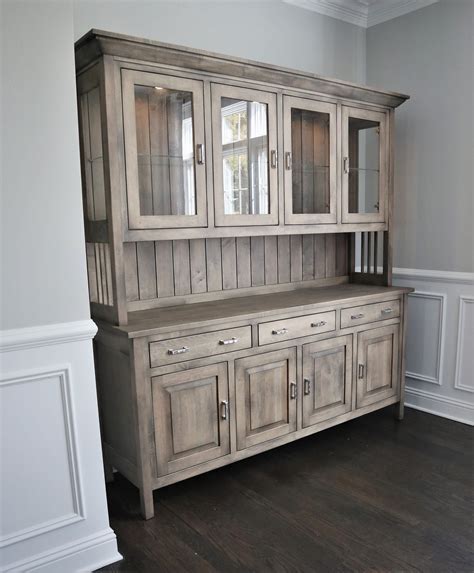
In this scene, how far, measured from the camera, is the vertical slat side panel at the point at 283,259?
10.3 feet

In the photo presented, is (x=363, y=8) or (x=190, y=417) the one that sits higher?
(x=363, y=8)

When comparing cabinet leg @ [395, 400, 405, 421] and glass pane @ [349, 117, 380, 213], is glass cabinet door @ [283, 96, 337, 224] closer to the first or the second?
glass pane @ [349, 117, 380, 213]

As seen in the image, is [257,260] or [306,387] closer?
[306,387]

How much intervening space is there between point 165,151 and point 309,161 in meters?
0.89

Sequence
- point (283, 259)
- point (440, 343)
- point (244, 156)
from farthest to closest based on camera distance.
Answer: point (440, 343), point (283, 259), point (244, 156)

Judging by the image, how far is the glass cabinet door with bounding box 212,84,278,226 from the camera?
7.89ft

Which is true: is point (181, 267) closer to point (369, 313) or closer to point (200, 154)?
point (200, 154)

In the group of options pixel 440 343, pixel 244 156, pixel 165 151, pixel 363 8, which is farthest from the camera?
pixel 363 8

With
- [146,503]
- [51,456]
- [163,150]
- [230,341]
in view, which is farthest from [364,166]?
[51,456]

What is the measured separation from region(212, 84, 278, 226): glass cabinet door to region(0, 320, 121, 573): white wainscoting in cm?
100

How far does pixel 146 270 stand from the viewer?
2.58 metres

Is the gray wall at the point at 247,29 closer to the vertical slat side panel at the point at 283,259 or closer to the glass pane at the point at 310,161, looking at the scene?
the glass pane at the point at 310,161

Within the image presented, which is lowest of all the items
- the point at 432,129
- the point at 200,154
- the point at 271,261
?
the point at 271,261

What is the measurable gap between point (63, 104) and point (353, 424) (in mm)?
2504
